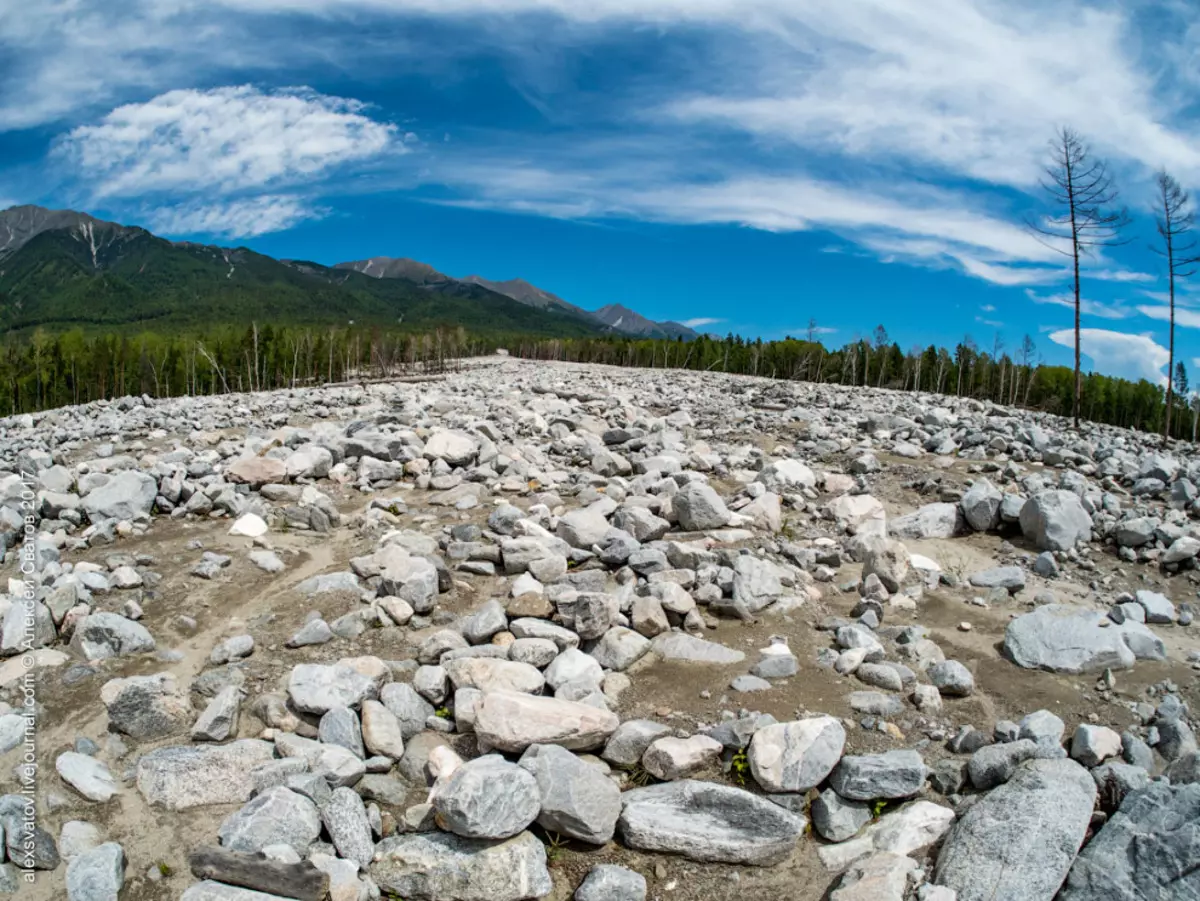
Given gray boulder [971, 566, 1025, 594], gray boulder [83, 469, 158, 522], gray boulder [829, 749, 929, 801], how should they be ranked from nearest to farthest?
gray boulder [829, 749, 929, 801] → gray boulder [971, 566, 1025, 594] → gray boulder [83, 469, 158, 522]

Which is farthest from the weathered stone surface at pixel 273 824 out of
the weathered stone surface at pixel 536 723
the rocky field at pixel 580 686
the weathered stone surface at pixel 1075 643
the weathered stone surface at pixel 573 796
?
the weathered stone surface at pixel 1075 643

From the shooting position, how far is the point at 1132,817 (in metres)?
4.40

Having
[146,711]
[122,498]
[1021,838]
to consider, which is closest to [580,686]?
[1021,838]

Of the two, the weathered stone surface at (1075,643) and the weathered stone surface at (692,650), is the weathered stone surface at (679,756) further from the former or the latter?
the weathered stone surface at (1075,643)

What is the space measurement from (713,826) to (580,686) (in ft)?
5.42

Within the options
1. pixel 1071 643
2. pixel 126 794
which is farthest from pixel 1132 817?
pixel 126 794

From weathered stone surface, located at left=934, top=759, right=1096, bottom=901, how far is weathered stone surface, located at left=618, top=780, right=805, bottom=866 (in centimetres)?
95

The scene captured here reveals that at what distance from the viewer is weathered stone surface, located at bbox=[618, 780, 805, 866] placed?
467cm

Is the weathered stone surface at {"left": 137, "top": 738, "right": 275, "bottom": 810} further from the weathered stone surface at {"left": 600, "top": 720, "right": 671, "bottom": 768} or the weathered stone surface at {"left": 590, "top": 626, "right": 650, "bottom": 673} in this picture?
the weathered stone surface at {"left": 590, "top": 626, "right": 650, "bottom": 673}

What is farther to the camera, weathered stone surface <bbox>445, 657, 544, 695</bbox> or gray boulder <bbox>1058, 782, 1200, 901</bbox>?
weathered stone surface <bbox>445, 657, 544, 695</bbox>

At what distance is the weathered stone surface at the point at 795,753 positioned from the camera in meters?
5.04

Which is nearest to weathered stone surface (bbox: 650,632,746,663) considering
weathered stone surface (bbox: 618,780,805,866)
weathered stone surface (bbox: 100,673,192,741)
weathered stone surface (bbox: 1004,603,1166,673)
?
weathered stone surface (bbox: 618,780,805,866)

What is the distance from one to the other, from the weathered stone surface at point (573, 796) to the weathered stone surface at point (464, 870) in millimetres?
206

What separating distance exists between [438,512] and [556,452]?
4.21 metres
